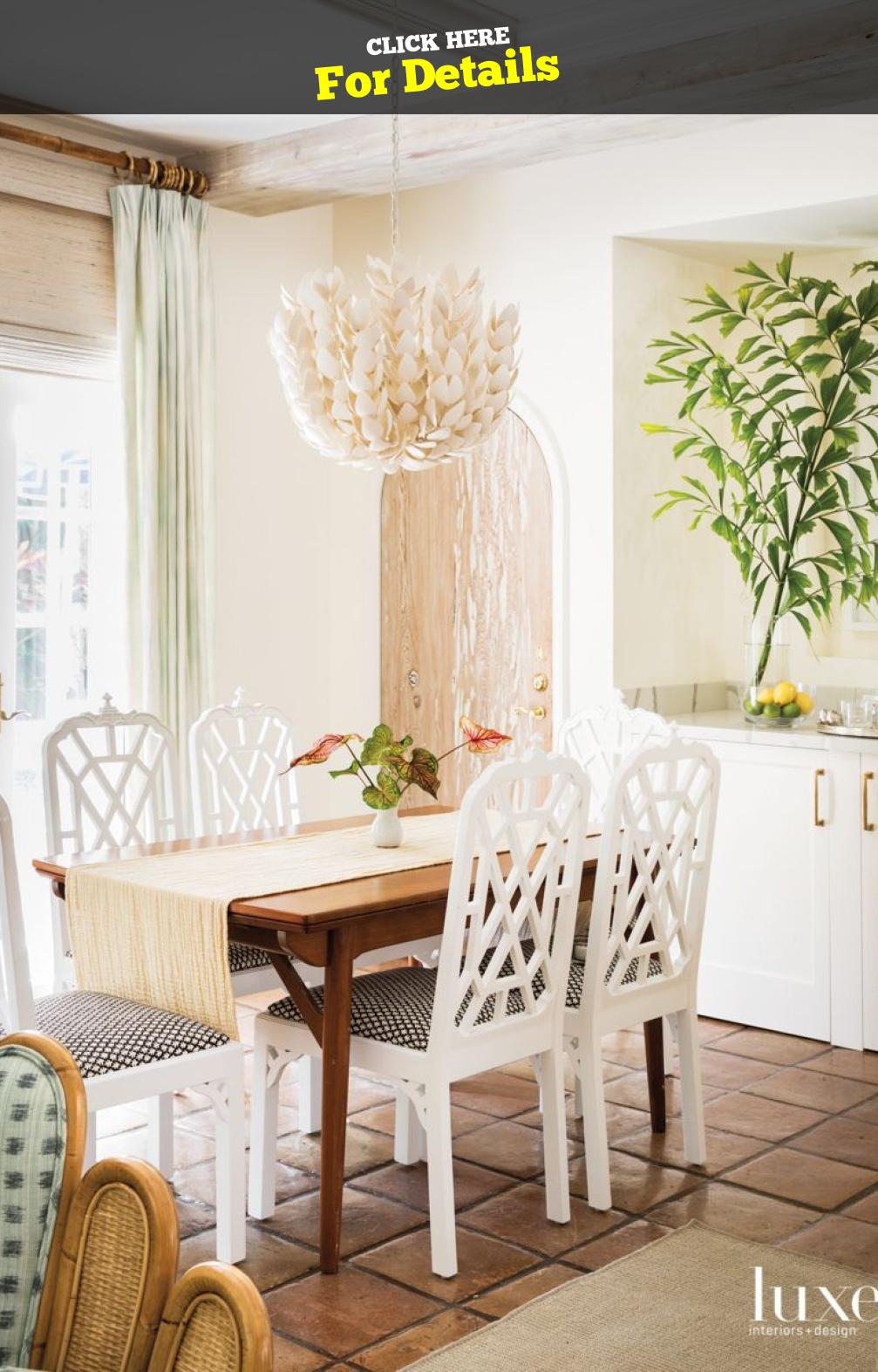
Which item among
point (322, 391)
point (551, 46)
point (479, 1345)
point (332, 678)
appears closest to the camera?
point (479, 1345)

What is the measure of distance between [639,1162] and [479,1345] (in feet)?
3.25

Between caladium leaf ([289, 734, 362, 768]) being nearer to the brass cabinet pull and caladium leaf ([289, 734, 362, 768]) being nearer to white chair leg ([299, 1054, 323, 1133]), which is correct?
white chair leg ([299, 1054, 323, 1133])

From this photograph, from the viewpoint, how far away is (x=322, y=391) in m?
3.35

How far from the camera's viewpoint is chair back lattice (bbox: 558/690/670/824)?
415 cm

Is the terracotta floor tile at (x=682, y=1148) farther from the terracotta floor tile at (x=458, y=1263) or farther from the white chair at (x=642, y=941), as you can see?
the terracotta floor tile at (x=458, y=1263)

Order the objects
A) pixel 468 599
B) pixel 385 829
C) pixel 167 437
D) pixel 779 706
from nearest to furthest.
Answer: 1. pixel 385 829
2. pixel 779 706
3. pixel 167 437
4. pixel 468 599

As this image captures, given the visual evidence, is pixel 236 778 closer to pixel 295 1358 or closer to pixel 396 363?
pixel 396 363

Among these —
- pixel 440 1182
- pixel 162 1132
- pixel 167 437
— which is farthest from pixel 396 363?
pixel 167 437

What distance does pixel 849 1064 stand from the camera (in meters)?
4.35

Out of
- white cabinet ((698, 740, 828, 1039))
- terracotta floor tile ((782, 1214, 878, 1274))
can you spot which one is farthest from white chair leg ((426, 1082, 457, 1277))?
white cabinet ((698, 740, 828, 1039))

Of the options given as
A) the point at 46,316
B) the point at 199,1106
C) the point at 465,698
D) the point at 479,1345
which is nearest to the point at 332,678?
the point at 465,698

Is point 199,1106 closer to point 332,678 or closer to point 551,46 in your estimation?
point 332,678

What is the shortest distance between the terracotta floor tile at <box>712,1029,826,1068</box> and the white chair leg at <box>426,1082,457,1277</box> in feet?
5.55

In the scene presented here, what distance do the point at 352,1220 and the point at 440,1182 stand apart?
0.41 meters
